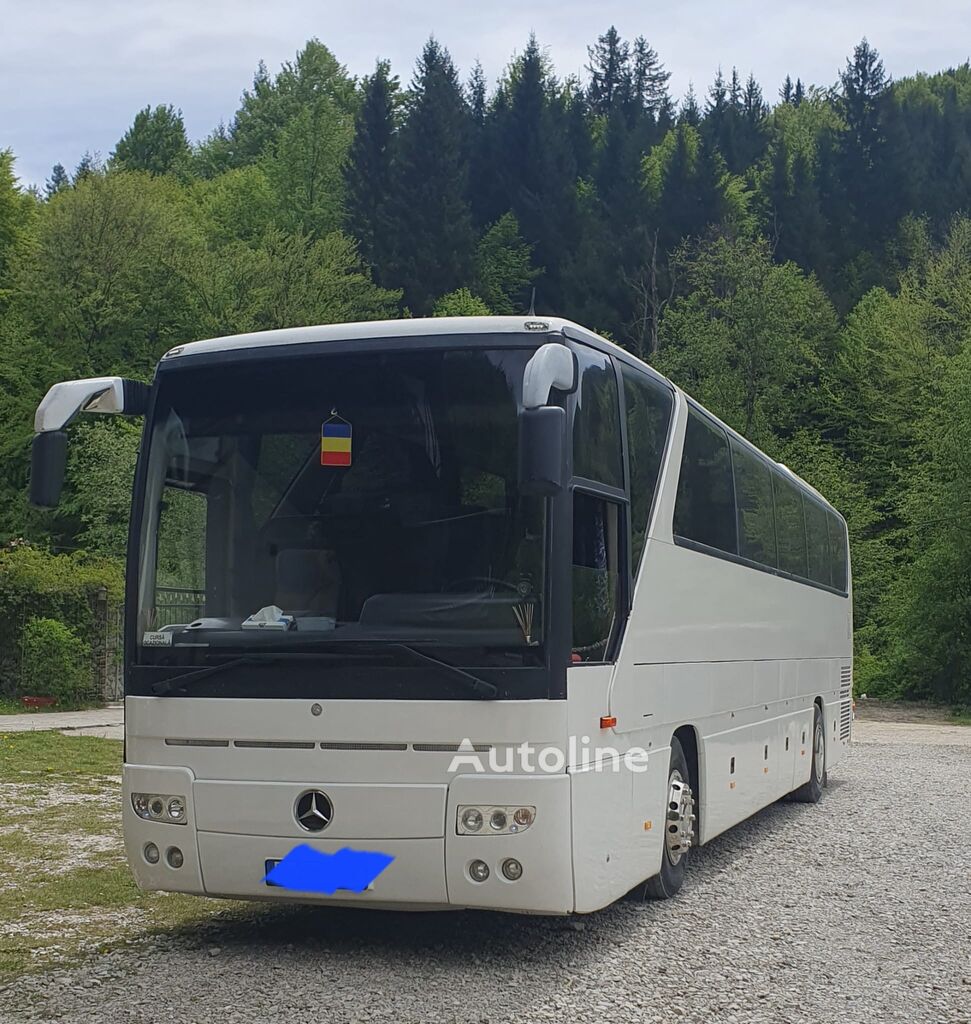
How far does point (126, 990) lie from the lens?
20.5 ft

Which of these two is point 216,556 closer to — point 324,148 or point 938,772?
point 938,772

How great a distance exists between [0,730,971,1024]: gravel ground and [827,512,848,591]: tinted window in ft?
23.4

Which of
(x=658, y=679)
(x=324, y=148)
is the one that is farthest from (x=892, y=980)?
(x=324, y=148)

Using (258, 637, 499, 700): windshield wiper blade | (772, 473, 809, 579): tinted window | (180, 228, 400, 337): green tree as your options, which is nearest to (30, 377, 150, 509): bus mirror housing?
(258, 637, 499, 700): windshield wiper blade

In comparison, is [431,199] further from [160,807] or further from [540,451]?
[540,451]

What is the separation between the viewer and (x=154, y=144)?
80.3 m

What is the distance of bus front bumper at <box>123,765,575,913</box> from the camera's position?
6578 millimetres


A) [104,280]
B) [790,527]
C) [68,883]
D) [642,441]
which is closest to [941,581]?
[790,527]

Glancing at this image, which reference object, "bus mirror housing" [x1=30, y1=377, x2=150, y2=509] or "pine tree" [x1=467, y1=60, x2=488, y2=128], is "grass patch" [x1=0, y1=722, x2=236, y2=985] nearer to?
"bus mirror housing" [x1=30, y1=377, x2=150, y2=509]

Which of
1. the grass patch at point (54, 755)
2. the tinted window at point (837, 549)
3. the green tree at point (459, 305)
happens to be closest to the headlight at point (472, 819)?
the grass patch at point (54, 755)

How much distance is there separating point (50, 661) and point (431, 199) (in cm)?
4869

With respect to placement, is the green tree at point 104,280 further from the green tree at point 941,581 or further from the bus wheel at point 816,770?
the bus wheel at point 816,770

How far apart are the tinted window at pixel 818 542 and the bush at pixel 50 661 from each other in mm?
13047

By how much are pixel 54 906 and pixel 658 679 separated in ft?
12.3
